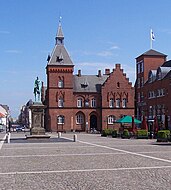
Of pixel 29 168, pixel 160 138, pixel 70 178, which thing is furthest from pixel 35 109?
pixel 70 178

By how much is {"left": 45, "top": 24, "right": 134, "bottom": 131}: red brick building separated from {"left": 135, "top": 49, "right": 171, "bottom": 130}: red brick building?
3.16 metres

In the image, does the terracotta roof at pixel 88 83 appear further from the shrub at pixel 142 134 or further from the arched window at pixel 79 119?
A: the shrub at pixel 142 134

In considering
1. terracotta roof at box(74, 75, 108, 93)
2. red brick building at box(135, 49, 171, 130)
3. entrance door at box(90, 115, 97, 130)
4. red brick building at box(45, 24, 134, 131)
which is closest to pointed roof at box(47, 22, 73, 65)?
red brick building at box(45, 24, 134, 131)

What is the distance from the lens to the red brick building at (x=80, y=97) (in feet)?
287

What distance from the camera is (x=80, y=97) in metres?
91.2

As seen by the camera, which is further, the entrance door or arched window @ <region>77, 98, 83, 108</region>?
the entrance door

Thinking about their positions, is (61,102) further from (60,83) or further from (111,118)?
(111,118)

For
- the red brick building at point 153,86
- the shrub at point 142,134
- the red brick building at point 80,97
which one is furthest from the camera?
the red brick building at point 80,97

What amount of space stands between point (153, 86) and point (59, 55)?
72.8 feet

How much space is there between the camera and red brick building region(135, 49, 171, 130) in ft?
246

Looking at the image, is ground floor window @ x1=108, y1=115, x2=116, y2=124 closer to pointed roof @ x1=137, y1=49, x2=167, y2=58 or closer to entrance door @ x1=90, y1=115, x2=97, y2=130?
entrance door @ x1=90, y1=115, x2=97, y2=130

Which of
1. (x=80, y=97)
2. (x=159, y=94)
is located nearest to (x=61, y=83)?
(x=80, y=97)

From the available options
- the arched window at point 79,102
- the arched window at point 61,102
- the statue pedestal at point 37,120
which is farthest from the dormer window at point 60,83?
the statue pedestal at point 37,120

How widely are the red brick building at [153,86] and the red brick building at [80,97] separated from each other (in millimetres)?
3158
